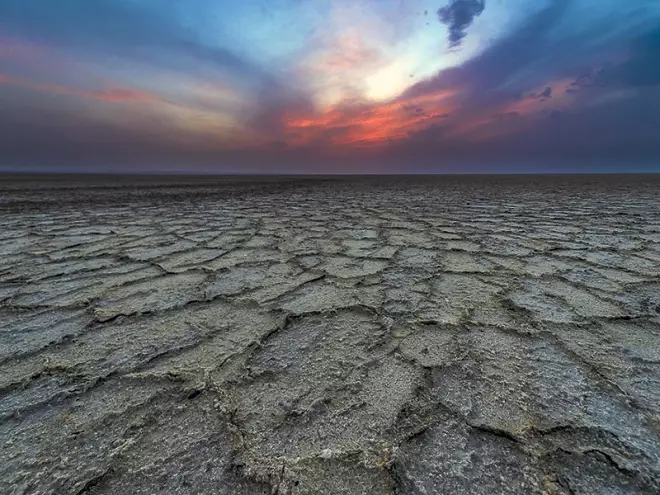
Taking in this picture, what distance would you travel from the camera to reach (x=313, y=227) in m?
3.70

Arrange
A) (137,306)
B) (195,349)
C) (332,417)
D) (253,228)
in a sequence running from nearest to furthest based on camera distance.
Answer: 1. (332,417)
2. (195,349)
3. (137,306)
4. (253,228)

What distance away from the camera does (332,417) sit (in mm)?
→ 927

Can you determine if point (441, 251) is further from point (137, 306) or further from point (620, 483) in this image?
point (137, 306)

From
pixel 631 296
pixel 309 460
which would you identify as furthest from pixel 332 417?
pixel 631 296

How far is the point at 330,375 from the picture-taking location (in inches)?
43.7

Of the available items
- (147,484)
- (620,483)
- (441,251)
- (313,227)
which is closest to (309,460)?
(147,484)

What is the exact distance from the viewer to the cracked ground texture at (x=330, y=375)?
2.52 feet

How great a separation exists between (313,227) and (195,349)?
8.35 feet

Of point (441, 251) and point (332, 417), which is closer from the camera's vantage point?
point (332, 417)

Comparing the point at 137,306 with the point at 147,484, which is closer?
the point at 147,484

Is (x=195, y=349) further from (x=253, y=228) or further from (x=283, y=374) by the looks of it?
(x=253, y=228)

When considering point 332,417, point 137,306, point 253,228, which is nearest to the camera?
point 332,417

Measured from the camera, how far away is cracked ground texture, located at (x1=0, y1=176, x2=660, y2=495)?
77cm

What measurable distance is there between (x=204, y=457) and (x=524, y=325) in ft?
4.37
